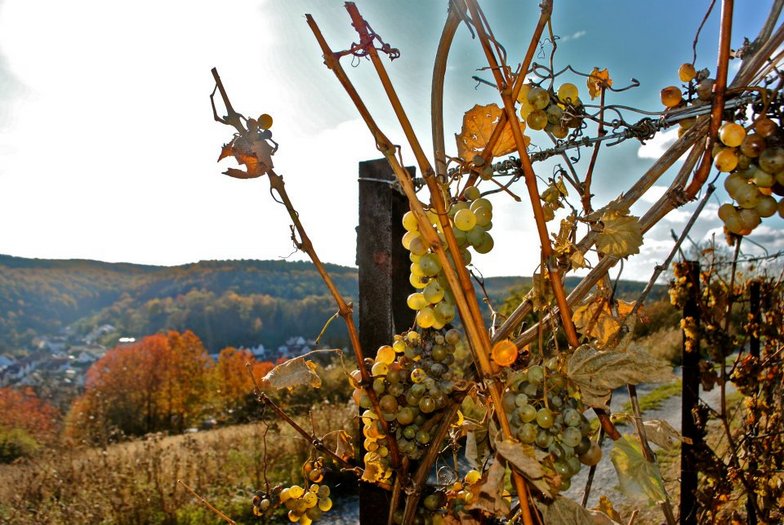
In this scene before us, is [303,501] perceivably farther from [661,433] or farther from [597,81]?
[597,81]

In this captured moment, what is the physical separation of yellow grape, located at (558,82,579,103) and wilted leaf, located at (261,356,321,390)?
21.5 inches

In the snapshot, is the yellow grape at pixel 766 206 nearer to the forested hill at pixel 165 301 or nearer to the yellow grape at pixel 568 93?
the yellow grape at pixel 568 93

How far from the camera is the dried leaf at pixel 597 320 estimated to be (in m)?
0.75

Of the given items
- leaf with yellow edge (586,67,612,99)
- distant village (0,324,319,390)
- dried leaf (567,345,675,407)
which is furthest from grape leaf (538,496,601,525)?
distant village (0,324,319,390)

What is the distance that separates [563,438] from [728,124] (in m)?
0.36

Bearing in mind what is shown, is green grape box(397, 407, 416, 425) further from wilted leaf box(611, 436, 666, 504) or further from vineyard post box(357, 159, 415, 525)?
vineyard post box(357, 159, 415, 525)

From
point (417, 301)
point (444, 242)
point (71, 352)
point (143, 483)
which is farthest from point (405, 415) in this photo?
point (71, 352)

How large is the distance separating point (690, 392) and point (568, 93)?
9.19ft

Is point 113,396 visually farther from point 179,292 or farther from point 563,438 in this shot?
point 179,292

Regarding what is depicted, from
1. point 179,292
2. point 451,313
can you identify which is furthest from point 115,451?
point 179,292

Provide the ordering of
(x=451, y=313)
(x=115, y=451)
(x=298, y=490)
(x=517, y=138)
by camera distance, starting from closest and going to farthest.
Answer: (x=517, y=138) → (x=451, y=313) → (x=298, y=490) → (x=115, y=451)

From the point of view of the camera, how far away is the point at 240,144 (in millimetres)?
660

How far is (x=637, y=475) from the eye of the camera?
599 millimetres

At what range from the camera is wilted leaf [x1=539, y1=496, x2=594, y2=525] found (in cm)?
56
